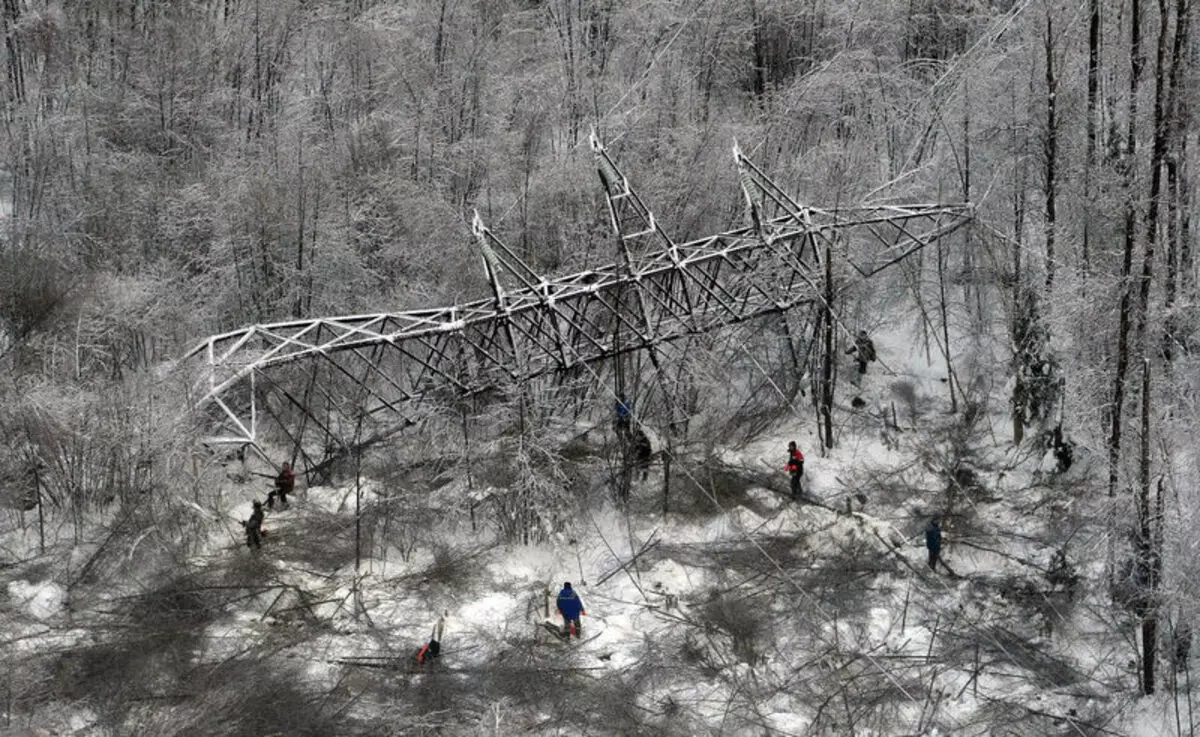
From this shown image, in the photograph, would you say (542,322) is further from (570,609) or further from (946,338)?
(946,338)

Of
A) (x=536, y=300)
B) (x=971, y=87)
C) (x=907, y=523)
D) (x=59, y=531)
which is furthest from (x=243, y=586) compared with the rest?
(x=971, y=87)

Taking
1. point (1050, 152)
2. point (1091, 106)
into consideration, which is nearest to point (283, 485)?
point (1050, 152)

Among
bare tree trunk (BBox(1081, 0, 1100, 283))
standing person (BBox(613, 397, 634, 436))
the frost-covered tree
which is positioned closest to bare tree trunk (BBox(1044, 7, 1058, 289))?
bare tree trunk (BBox(1081, 0, 1100, 283))

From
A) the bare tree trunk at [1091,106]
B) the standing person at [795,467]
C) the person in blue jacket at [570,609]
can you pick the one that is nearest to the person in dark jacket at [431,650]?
the person in blue jacket at [570,609]

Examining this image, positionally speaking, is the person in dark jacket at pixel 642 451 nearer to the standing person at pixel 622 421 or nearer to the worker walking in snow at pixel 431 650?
the standing person at pixel 622 421

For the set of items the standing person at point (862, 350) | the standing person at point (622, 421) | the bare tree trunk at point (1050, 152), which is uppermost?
the bare tree trunk at point (1050, 152)

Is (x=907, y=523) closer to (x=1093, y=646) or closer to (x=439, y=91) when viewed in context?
(x=1093, y=646)
